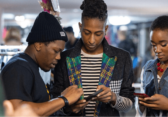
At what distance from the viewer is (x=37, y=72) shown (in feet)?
4.67

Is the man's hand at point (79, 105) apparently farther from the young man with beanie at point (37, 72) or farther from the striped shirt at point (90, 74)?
the striped shirt at point (90, 74)

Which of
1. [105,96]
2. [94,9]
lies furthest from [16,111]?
[94,9]

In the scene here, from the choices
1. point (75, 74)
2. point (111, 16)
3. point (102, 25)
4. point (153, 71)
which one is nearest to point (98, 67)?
point (75, 74)

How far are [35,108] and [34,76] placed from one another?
230mm

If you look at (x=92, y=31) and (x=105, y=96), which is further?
(x=92, y=31)

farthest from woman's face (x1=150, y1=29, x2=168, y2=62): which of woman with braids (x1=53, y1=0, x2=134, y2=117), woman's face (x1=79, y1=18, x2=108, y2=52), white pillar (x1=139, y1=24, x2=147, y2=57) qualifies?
white pillar (x1=139, y1=24, x2=147, y2=57)

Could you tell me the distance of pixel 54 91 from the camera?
183 cm

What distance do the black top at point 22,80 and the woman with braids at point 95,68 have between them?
1.54 feet

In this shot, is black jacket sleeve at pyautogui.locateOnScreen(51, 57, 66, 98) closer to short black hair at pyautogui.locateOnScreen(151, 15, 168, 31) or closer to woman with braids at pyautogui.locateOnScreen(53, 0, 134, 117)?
woman with braids at pyautogui.locateOnScreen(53, 0, 134, 117)

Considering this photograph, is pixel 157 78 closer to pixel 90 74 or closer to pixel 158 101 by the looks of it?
pixel 158 101

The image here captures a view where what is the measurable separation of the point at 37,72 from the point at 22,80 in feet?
0.63

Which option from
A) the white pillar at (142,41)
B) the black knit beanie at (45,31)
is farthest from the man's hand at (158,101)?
the white pillar at (142,41)

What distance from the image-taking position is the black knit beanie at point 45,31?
145 cm

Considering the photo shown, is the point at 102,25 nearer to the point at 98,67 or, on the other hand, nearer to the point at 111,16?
the point at 98,67
